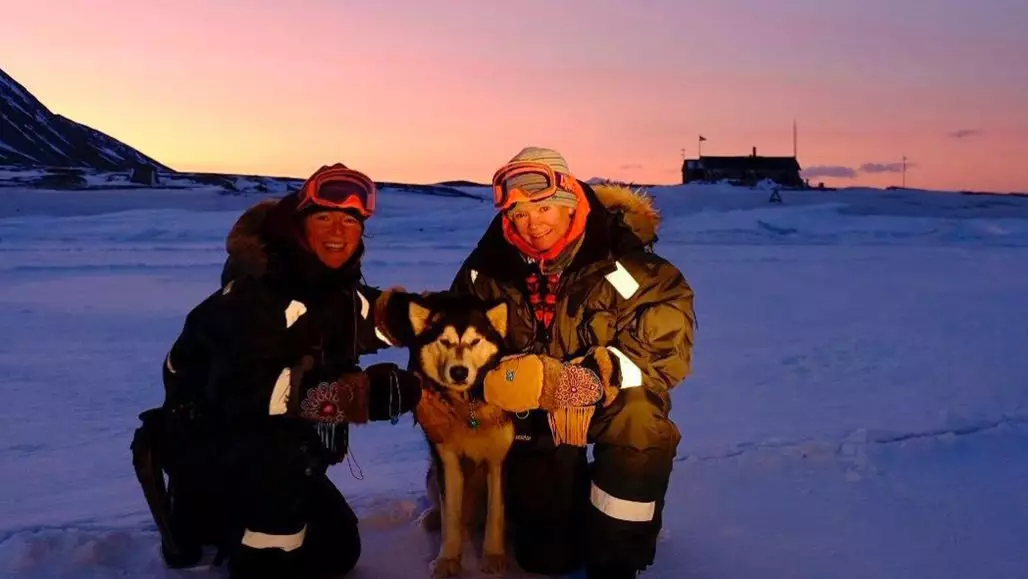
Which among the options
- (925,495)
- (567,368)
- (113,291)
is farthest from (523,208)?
(113,291)

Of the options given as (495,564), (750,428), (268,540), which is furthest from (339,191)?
(750,428)

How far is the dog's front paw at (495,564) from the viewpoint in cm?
269

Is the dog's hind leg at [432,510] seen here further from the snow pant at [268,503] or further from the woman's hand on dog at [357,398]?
the woman's hand on dog at [357,398]

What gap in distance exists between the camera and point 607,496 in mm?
2492

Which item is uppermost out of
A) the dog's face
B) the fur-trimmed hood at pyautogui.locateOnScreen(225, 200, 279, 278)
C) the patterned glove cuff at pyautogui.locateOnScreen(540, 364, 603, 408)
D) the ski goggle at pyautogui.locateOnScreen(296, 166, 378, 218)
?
the ski goggle at pyautogui.locateOnScreen(296, 166, 378, 218)

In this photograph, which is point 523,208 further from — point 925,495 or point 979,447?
point 979,447

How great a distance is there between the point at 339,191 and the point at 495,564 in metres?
1.24

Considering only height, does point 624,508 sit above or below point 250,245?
below

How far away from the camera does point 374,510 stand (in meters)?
3.12

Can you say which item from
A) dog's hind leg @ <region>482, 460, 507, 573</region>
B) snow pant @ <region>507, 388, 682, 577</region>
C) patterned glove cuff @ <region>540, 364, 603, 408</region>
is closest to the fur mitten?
patterned glove cuff @ <region>540, 364, 603, 408</region>

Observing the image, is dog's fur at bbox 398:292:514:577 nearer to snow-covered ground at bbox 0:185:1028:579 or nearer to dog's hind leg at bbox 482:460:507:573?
dog's hind leg at bbox 482:460:507:573

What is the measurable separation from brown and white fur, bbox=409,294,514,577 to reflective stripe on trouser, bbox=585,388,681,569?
1.09ft

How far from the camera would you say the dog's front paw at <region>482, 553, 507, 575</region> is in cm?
269

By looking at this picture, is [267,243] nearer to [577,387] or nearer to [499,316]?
[499,316]
